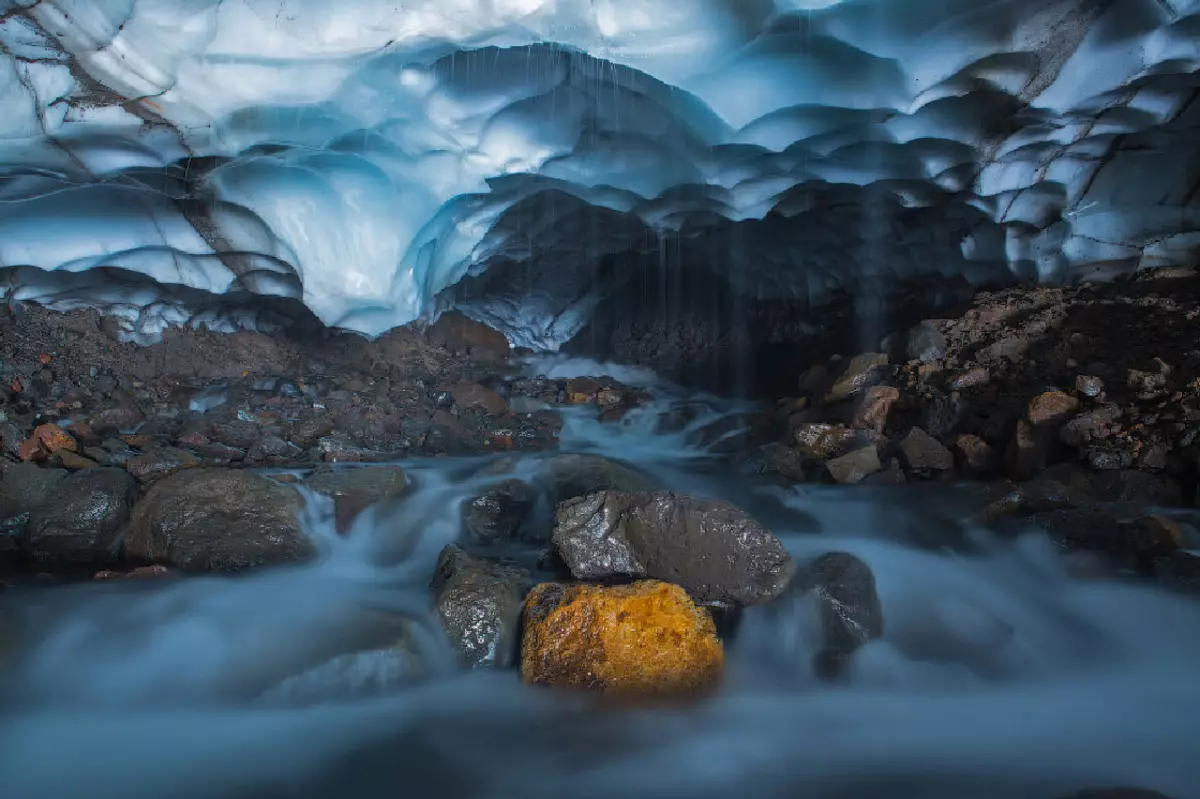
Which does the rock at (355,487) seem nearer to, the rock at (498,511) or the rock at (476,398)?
the rock at (498,511)

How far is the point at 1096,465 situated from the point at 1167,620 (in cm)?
136

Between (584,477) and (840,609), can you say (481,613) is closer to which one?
(840,609)

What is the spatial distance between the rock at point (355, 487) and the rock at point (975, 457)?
4450 mm

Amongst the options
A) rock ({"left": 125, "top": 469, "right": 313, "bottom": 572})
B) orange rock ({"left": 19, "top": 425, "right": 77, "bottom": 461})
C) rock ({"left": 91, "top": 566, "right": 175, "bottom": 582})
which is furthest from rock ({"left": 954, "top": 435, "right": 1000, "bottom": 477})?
orange rock ({"left": 19, "top": 425, "right": 77, "bottom": 461})

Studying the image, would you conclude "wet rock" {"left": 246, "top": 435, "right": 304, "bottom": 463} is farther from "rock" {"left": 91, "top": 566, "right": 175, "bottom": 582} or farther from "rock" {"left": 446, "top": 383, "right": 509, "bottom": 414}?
"rock" {"left": 446, "top": 383, "right": 509, "bottom": 414}

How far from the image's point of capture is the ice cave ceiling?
14.9 feet

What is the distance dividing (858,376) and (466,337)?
19.6 feet

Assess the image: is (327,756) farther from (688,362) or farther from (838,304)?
(688,362)

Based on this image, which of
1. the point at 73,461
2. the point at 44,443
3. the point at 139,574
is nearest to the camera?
the point at 139,574

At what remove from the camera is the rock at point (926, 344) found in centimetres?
654

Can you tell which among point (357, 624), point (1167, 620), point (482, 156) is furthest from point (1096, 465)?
point (482, 156)

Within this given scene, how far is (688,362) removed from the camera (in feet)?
36.9

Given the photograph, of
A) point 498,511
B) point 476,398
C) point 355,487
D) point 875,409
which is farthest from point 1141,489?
point 476,398

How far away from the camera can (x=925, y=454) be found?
5422 millimetres
